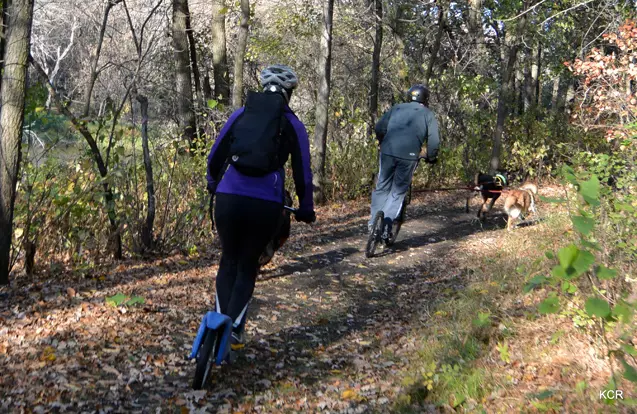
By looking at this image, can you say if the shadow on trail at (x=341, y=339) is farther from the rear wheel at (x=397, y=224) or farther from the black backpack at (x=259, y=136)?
the black backpack at (x=259, y=136)

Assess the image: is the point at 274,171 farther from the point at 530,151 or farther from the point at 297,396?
the point at 530,151

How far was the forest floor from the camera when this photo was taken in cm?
396

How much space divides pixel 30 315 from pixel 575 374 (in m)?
4.24

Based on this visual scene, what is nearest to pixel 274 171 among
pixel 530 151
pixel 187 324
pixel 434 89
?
pixel 187 324

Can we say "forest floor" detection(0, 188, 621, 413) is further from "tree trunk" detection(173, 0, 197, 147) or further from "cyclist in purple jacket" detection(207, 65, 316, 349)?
"tree trunk" detection(173, 0, 197, 147)

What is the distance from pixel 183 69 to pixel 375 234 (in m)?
7.23

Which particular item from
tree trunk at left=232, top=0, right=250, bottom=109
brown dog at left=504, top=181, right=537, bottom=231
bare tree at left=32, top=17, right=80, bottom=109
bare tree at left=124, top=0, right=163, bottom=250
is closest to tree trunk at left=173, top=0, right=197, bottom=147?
tree trunk at left=232, top=0, right=250, bottom=109

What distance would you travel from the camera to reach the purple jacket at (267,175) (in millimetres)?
4004

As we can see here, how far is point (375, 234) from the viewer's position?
836 cm

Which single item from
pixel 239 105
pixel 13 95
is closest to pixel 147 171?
pixel 13 95

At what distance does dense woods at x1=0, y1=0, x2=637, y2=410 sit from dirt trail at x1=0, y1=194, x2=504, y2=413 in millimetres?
699

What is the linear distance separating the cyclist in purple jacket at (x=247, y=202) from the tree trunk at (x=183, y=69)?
799cm

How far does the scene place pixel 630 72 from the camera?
11.8 meters

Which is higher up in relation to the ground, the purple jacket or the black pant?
the purple jacket
